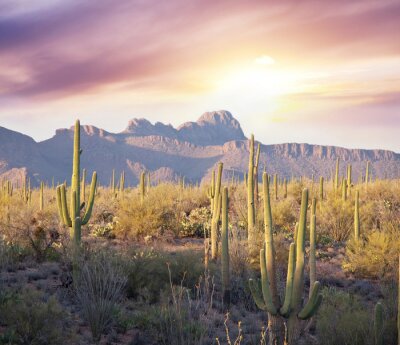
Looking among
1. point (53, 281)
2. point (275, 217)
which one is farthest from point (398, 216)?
point (53, 281)

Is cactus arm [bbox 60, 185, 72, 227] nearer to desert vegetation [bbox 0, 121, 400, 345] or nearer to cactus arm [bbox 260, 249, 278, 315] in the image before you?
desert vegetation [bbox 0, 121, 400, 345]

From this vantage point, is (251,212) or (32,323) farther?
(251,212)

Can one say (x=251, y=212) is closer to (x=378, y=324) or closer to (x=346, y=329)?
(x=346, y=329)

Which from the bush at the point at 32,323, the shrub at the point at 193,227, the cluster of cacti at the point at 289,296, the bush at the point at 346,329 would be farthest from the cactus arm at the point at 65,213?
the shrub at the point at 193,227

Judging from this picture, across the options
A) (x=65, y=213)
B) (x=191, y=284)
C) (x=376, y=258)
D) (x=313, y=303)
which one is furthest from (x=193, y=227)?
(x=313, y=303)

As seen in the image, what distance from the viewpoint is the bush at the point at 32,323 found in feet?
24.0

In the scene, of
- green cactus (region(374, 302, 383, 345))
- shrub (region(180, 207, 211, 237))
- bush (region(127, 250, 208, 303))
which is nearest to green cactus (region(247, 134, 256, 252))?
bush (region(127, 250, 208, 303))

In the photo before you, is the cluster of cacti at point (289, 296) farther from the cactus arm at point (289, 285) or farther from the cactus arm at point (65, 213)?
the cactus arm at point (65, 213)

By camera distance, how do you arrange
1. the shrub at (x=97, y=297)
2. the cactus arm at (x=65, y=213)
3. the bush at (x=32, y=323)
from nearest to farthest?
the bush at (x=32, y=323), the shrub at (x=97, y=297), the cactus arm at (x=65, y=213)

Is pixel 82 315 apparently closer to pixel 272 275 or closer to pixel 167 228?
pixel 272 275

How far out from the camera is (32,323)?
747cm

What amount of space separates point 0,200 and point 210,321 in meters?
16.3

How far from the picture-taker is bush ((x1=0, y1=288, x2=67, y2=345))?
24.0 ft

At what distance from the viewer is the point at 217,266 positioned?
1294 cm
